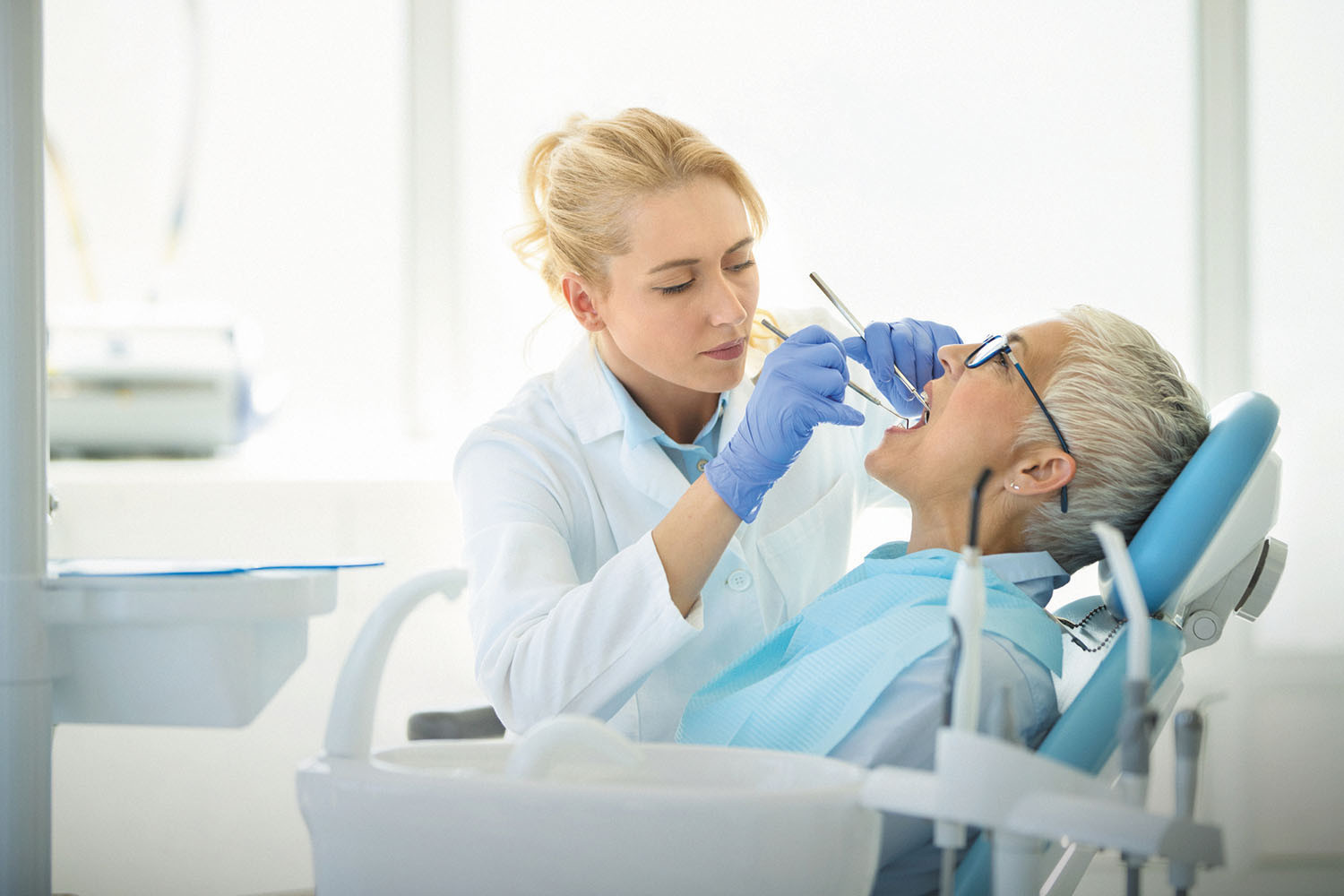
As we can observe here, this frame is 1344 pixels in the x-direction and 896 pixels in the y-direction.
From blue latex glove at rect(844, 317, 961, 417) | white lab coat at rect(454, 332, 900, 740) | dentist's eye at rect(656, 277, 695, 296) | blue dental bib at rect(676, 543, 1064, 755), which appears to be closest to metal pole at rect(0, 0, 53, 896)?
white lab coat at rect(454, 332, 900, 740)

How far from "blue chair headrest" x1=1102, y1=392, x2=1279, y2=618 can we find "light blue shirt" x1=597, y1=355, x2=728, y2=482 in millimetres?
654

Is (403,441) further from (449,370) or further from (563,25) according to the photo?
(563,25)

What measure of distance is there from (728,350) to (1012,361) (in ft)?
1.35

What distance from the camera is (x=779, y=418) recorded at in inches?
52.1

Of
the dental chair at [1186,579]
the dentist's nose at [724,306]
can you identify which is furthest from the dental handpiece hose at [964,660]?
the dentist's nose at [724,306]

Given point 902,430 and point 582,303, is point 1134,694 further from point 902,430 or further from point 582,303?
point 582,303

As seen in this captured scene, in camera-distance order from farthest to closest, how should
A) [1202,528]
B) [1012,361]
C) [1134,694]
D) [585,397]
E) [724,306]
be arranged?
1. [585,397]
2. [724,306]
3. [1012,361]
4. [1202,528]
5. [1134,694]

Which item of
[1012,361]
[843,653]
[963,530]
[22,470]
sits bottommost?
[843,653]

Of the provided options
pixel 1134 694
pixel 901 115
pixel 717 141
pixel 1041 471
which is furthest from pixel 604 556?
pixel 901 115

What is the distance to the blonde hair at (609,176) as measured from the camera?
1617 mm

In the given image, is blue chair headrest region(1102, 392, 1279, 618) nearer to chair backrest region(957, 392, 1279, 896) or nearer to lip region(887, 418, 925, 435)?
chair backrest region(957, 392, 1279, 896)

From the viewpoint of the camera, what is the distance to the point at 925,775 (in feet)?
2.60

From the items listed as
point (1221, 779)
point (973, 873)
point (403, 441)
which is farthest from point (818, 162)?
point (973, 873)

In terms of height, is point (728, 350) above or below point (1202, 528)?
above
